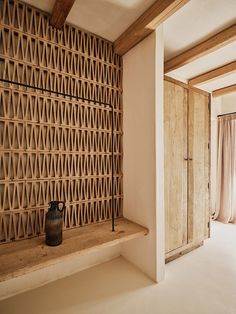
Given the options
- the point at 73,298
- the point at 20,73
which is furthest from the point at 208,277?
the point at 20,73

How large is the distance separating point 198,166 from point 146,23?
1.94 m

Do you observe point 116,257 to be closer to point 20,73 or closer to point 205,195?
point 205,195

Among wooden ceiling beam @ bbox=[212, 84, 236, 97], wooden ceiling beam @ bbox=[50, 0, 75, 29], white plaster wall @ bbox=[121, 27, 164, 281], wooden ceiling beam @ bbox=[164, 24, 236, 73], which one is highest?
wooden ceiling beam @ bbox=[50, 0, 75, 29]

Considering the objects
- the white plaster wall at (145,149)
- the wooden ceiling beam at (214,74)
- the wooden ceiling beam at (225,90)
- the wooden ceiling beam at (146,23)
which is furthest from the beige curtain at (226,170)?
the wooden ceiling beam at (146,23)

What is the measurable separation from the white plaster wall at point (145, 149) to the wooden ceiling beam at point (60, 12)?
0.79 metres

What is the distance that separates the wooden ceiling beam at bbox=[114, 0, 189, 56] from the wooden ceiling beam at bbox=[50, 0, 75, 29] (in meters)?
0.63

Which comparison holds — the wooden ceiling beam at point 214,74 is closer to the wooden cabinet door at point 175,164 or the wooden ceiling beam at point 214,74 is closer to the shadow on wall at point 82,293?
the wooden cabinet door at point 175,164

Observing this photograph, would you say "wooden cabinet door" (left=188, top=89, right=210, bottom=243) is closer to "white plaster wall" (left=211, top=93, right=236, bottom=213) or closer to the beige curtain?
the beige curtain

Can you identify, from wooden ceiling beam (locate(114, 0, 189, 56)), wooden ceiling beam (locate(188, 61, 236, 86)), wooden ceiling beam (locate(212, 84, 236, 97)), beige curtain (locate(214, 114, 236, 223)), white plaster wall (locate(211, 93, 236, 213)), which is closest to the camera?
wooden ceiling beam (locate(114, 0, 189, 56))

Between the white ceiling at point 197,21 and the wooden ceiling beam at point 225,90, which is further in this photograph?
the wooden ceiling beam at point 225,90

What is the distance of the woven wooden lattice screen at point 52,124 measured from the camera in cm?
165

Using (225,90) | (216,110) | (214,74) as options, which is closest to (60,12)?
(214,74)

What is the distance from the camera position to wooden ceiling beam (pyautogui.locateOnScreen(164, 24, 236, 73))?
6.25 ft

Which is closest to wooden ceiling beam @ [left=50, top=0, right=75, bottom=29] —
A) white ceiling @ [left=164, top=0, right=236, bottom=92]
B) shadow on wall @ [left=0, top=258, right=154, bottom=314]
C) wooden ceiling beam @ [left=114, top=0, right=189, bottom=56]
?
wooden ceiling beam @ [left=114, top=0, right=189, bottom=56]
